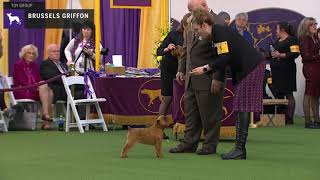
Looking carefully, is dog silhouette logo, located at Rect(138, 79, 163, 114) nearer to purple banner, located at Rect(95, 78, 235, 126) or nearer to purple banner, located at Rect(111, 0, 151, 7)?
purple banner, located at Rect(95, 78, 235, 126)

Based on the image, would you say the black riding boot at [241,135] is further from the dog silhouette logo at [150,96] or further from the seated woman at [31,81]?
the seated woman at [31,81]

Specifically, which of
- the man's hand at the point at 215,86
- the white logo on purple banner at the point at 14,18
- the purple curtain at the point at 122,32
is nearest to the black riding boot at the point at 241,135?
the man's hand at the point at 215,86

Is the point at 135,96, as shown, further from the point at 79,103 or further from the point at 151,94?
the point at 79,103

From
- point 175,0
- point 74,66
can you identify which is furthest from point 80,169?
point 175,0

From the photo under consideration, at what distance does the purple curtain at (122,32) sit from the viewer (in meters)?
11.3

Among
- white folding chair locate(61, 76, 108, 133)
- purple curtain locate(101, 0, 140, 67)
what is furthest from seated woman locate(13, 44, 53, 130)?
purple curtain locate(101, 0, 140, 67)

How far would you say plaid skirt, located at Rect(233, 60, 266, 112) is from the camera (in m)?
5.88

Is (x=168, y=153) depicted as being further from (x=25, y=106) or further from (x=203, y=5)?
(x=25, y=106)

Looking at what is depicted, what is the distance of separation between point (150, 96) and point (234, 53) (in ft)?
10.9

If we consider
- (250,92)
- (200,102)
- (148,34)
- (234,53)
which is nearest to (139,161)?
(200,102)

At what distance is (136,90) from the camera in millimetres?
9047

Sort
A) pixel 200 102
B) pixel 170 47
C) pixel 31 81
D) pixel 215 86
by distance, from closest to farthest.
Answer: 1. pixel 215 86
2. pixel 200 102
3. pixel 170 47
4. pixel 31 81

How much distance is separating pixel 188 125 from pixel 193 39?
810 millimetres

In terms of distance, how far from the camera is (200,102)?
6383 millimetres
